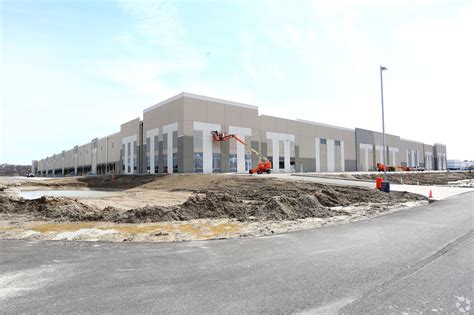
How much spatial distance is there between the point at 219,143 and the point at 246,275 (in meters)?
43.7

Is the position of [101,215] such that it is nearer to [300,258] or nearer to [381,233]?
[300,258]

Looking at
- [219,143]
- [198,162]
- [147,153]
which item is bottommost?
[198,162]

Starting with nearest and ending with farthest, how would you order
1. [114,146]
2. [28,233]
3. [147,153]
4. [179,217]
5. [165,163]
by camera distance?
[28,233] → [179,217] → [165,163] → [147,153] → [114,146]

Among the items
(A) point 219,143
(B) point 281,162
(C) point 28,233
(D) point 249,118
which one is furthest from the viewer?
(B) point 281,162

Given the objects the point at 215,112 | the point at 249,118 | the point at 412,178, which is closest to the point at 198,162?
the point at 215,112

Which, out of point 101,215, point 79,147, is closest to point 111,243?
point 101,215

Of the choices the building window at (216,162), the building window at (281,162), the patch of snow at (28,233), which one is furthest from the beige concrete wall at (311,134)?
the patch of snow at (28,233)

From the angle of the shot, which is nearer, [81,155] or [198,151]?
[198,151]

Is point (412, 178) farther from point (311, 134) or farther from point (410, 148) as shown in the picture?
point (410, 148)

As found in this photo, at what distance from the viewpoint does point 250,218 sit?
42.9 ft

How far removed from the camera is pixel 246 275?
5.71 metres

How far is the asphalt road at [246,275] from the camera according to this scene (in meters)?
4.43

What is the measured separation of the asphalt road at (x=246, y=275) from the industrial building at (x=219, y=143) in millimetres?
38563

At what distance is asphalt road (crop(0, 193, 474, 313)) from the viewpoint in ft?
14.5
